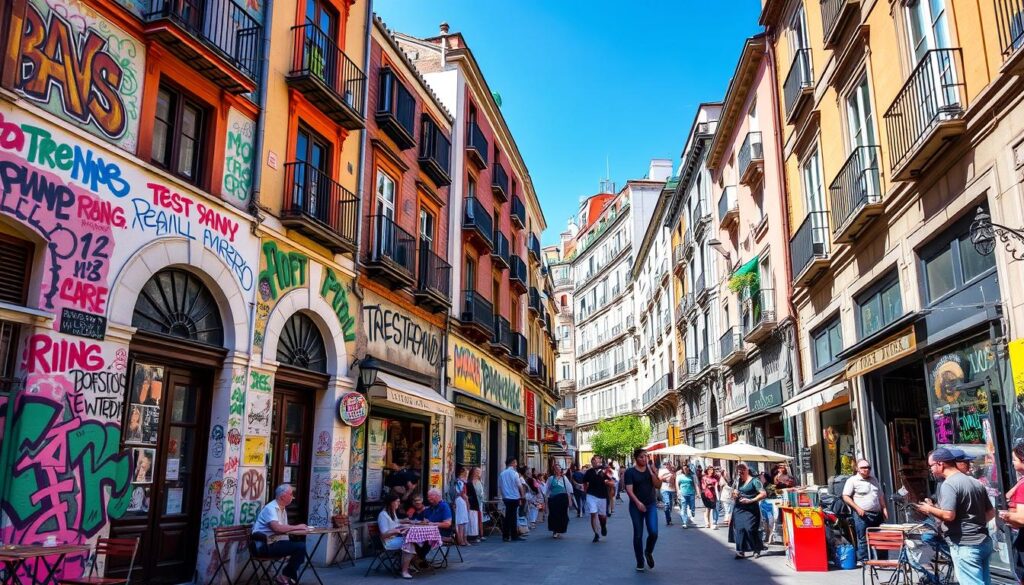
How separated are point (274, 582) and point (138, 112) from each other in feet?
20.4

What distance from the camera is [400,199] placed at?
1714 centimetres

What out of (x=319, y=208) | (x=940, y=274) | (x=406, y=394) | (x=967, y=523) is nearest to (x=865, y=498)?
(x=940, y=274)

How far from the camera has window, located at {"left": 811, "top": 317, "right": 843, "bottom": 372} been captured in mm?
16953

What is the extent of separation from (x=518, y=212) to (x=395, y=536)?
19066 mm

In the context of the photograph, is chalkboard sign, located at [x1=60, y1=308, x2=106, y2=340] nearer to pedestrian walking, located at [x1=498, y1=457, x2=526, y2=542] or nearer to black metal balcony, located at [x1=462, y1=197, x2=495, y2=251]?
pedestrian walking, located at [x1=498, y1=457, x2=526, y2=542]

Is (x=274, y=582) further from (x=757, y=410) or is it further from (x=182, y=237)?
(x=757, y=410)

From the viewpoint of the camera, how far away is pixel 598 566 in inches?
504

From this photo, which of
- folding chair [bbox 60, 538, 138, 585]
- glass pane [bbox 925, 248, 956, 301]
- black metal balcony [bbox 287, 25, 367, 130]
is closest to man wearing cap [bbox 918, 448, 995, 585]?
glass pane [bbox 925, 248, 956, 301]

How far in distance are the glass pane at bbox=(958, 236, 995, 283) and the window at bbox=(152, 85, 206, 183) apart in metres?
10.6

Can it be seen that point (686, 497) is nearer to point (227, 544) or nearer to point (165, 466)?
point (227, 544)

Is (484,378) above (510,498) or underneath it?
above

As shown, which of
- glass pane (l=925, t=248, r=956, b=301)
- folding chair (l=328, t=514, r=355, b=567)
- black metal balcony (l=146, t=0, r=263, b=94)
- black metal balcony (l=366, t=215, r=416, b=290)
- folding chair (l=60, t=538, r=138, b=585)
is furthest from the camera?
black metal balcony (l=366, t=215, r=416, b=290)

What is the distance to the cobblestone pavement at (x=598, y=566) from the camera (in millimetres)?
11234

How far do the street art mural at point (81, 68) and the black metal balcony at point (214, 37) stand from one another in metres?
0.46
